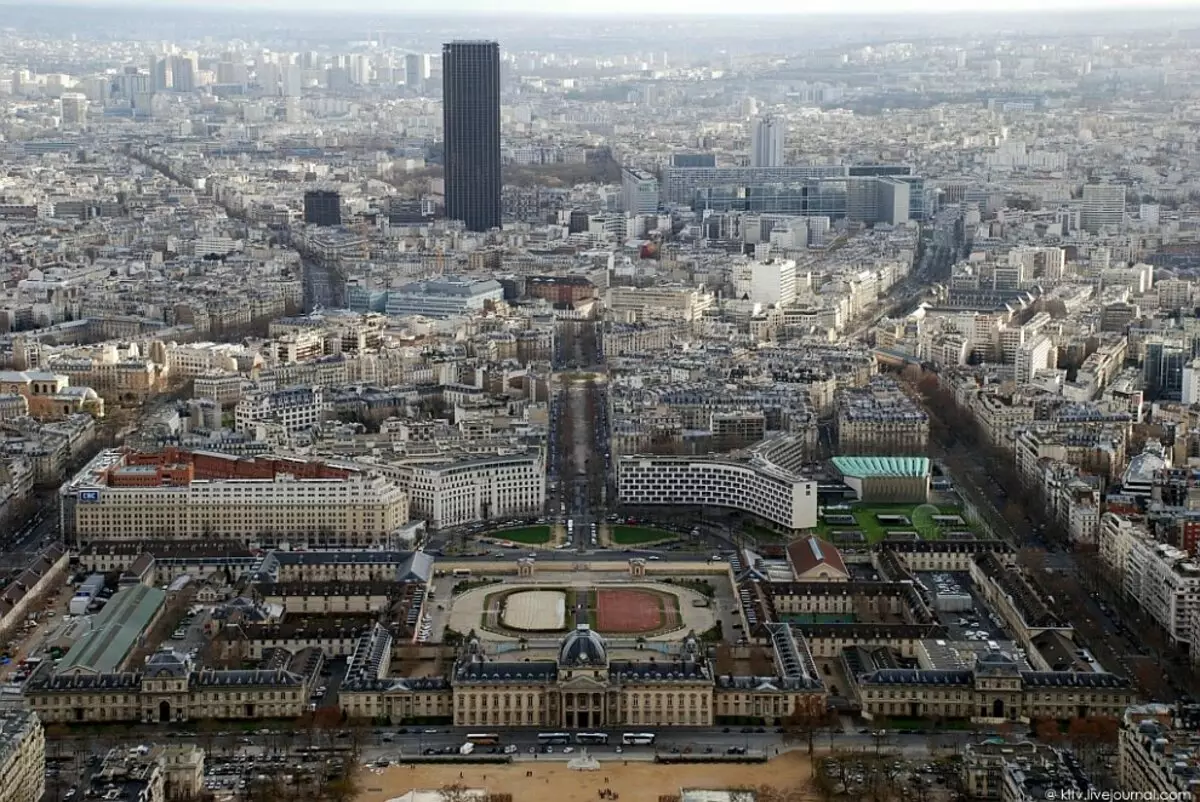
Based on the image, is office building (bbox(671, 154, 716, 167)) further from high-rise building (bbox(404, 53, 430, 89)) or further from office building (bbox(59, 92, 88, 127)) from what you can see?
high-rise building (bbox(404, 53, 430, 89))

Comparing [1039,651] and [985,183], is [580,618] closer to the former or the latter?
[1039,651]

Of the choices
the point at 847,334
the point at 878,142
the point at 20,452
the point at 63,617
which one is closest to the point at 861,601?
the point at 63,617

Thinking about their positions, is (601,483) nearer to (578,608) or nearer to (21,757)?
(578,608)

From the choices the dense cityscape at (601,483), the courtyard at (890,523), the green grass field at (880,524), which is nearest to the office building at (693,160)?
the dense cityscape at (601,483)

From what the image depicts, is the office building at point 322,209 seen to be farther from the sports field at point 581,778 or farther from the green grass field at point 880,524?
the sports field at point 581,778

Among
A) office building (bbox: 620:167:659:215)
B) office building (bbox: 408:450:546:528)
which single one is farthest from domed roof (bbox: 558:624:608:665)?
office building (bbox: 620:167:659:215)

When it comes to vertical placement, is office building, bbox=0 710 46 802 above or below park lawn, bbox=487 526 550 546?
above
